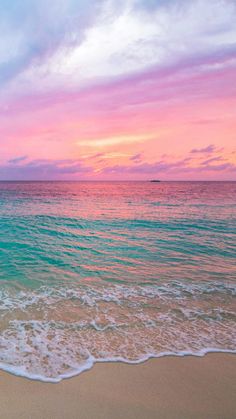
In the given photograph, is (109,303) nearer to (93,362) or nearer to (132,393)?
(93,362)

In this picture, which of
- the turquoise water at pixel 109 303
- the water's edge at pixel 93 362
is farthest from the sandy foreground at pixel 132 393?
the turquoise water at pixel 109 303

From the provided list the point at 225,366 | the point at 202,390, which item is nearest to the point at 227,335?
the point at 225,366

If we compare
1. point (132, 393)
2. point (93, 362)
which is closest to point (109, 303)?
point (93, 362)

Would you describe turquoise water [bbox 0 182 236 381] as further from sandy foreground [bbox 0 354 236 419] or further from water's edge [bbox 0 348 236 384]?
sandy foreground [bbox 0 354 236 419]

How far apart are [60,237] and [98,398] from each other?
43.2 ft

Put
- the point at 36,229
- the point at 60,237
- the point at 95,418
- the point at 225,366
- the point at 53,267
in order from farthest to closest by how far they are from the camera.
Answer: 1. the point at 36,229
2. the point at 60,237
3. the point at 53,267
4. the point at 225,366
5. the point at 95,418

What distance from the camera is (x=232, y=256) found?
1135 centimetres

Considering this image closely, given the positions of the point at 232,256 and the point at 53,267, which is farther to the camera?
the point at 232,256

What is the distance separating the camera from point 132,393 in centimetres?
354

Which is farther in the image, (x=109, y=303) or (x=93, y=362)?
(x=109, y=303)

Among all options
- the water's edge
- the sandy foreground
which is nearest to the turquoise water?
the water's edge

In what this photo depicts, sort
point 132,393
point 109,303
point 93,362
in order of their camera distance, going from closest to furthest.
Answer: point 132,393, point 93,362, point 109,303

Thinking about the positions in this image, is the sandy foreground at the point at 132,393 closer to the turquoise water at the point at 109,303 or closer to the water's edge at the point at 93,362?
the water's edge at the point at 93,362

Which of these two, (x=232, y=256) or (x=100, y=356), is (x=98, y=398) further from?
(x=232, y=256)
